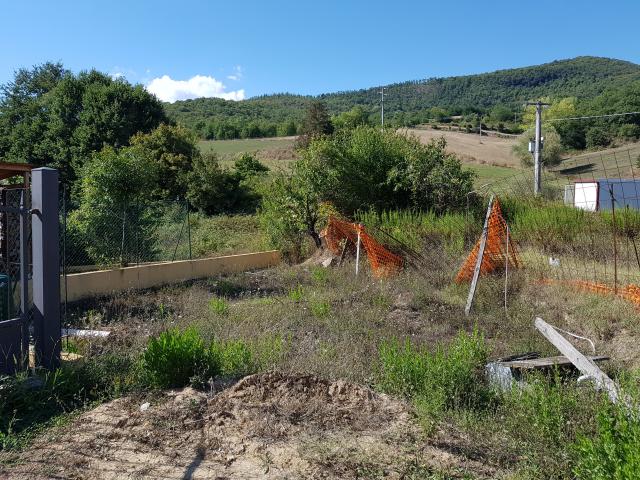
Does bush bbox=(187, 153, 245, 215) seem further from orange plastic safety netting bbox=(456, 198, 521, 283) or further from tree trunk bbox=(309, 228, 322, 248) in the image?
orange plastic safety netting bbox=(456, 198, 521, 283)

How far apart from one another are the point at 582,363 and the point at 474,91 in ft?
426

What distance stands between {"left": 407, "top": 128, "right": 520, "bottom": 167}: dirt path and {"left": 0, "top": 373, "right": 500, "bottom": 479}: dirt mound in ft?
162

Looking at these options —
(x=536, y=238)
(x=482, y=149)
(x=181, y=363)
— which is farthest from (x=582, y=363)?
(x=482, y=149)

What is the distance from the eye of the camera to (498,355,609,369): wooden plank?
624 centimetres

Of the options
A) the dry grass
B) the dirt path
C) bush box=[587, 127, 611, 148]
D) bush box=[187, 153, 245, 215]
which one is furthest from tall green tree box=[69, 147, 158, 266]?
bush box=[587, 127, 611, 148]

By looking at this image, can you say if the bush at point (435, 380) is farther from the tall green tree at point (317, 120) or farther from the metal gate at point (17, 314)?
the tall green tree at point (317, 120)

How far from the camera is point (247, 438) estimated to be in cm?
410

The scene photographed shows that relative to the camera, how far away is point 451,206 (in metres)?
18.9

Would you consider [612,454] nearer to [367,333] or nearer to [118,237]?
[367,333]

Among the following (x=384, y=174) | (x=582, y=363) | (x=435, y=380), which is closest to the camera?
(x=435, y=380)

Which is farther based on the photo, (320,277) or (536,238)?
(536,238)

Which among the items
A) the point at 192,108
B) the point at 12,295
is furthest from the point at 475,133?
the point at 12,295

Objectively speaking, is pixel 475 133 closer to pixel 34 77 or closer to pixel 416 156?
pixel 34 77

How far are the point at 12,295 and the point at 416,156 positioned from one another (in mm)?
15517
